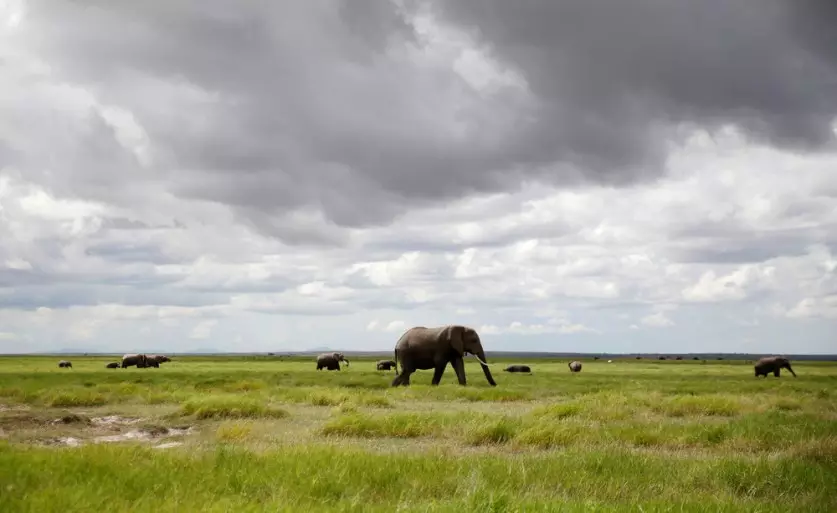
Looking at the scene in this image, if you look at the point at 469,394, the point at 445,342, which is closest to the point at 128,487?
the point at 469,394

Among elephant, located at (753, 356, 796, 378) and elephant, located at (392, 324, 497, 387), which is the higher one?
elephant, located at (392, 324, 497, 387)

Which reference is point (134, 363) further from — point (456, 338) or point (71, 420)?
point (71, 420)

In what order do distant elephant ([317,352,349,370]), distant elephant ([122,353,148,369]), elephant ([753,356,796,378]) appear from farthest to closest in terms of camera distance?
distant elephant ([122,353,148,369]) < distant elephant ([317,352,349,370]) < elephant ([753,356,796,378])

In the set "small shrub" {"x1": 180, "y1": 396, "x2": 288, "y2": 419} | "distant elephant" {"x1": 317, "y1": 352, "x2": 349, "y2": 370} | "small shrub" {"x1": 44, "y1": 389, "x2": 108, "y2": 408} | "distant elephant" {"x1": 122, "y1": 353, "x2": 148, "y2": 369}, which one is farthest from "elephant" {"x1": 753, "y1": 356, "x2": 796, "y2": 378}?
"distant elephant" {"x1": 122, "y1": 353, "x2": 148, "y2": 369}

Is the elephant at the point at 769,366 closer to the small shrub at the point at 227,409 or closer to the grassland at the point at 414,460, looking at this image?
the grassland at the point at 414,460

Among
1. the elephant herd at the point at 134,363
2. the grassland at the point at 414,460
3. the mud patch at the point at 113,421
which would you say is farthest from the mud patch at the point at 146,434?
the elephant herd at the point at 134,363

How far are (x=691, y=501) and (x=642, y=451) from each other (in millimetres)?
4937

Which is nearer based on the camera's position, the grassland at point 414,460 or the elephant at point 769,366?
the grassland at point 414,460

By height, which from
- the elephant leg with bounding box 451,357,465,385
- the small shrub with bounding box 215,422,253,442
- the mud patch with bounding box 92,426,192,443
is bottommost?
the mud patch with bounding box 92,426,192,443

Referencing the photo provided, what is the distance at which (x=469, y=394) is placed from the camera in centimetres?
2411

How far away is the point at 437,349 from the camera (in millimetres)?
32406

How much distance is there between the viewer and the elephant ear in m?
32.3

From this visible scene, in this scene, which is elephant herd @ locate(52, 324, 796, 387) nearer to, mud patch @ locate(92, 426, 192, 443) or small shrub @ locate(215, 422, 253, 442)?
mud patch @ locate(92, 426, 192, 443)

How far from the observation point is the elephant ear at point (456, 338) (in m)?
32.3
